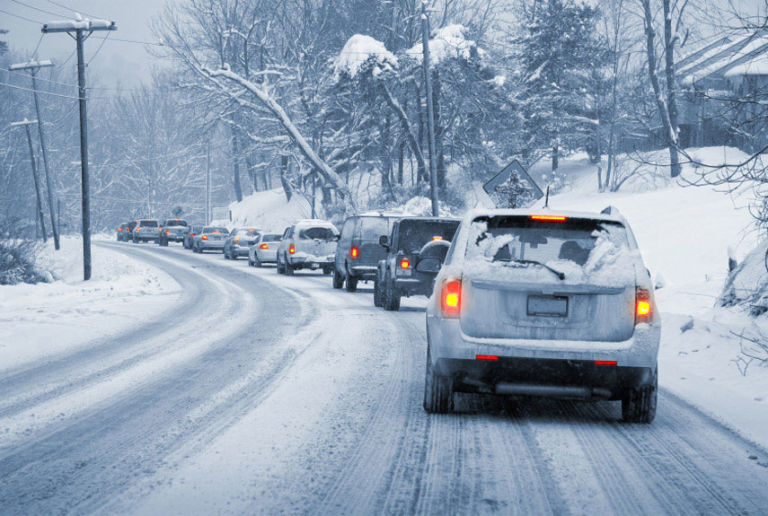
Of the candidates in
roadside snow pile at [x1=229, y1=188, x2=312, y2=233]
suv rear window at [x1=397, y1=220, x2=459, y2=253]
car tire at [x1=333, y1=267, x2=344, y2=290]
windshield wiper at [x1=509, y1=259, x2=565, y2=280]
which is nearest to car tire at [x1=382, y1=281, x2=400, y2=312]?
suv rear window at [x1=397, y1=220, x2=459, y2=253]

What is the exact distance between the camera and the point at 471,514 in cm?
454

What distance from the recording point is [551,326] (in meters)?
6.61

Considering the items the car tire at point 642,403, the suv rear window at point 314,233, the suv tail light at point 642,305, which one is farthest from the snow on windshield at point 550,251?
the suv rear window at point 314,233

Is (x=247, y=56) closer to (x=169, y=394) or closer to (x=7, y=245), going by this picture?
(x=7, y=245)

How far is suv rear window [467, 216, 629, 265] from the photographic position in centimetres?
690

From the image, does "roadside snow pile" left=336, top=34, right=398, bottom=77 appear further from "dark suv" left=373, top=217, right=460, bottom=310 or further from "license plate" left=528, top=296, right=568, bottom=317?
"license plate" left=528, top=296, right=568, bottom=317

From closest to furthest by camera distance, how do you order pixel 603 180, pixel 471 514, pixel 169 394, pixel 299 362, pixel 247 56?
1. pixel 471 514
2. pixel 169 394
3. pixel 299 362
4. pixel 247 56
5. pixel 603 180

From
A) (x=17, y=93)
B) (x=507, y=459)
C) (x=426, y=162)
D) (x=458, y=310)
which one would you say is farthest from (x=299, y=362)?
(x=17, y=93)

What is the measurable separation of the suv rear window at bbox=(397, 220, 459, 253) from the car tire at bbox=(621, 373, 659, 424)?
32.8 ft

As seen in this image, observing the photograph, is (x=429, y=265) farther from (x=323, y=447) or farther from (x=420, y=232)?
(x=420, y=232)

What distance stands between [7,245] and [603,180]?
33497mm

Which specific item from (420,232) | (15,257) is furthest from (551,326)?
(15,257)

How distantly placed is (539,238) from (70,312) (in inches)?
450

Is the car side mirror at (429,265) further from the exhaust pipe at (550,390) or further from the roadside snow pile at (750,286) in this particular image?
the roadside snow pile at (750,286)
